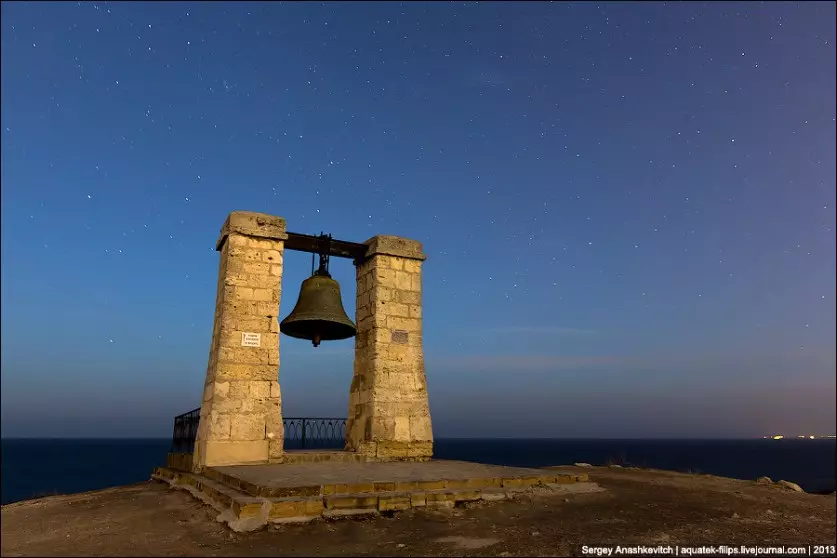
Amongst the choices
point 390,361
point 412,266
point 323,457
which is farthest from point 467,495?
point 412,266

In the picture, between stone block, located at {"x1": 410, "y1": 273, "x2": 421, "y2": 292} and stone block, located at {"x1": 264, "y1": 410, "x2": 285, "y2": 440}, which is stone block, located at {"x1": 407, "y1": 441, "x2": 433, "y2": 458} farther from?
stone block, located at {"x1": 410, "y1": 273, "x2": 421, "y2": 292}

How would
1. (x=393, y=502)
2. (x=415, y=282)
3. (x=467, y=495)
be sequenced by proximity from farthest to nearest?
(x=415, y=282) < (x=467, y=495) < (x=393, y=502)

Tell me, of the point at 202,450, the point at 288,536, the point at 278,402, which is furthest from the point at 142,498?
the point at 288,536

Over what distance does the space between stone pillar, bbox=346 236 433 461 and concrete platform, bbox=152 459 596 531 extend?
121cm

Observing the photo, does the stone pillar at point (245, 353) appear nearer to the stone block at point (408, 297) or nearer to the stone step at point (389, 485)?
the stone step at point (389, 485)

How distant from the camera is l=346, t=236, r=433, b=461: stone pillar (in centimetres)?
990

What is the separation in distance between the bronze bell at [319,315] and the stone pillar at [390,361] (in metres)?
0.95

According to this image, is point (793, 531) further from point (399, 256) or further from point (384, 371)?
point (399, 256)

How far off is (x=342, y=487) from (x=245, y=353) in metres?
3.64

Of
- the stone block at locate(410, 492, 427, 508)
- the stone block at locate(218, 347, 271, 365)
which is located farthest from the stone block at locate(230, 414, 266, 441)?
the stone block at locate(410, 492, 427, 508)

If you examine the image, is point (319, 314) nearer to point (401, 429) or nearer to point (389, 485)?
point (401, 429)

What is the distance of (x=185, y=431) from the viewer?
1004 cm

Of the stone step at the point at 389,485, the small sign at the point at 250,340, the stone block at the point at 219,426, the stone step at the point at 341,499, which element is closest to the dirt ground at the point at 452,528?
the stone step at the point at 341,499

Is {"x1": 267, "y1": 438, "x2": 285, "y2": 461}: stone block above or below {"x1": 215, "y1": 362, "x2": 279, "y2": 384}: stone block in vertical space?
below
